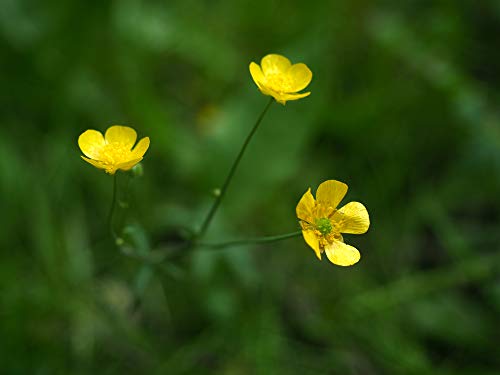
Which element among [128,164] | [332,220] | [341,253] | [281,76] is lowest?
[128,164]

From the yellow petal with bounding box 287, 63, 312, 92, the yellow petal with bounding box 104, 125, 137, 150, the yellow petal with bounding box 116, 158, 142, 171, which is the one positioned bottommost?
the yellow petal with bounding box 116, 158, 142, 171

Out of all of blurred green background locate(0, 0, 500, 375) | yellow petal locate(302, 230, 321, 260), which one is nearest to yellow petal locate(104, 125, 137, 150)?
yellow petal locate(302, 230, 321, 260)

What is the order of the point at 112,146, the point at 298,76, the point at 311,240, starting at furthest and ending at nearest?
1. the point at 298,76
2. the point at 112,146
3. the point at 311,240

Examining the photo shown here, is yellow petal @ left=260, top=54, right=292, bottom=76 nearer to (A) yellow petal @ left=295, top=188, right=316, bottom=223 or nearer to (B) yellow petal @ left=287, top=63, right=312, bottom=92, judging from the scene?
(B) yellow petal @ left=287, top=63, right=312, bottom=92

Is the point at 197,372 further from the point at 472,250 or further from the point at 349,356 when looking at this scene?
the point at 472,250

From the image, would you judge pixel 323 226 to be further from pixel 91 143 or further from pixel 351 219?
pixel 91 143

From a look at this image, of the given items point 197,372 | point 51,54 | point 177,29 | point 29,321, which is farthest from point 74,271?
point 177,29

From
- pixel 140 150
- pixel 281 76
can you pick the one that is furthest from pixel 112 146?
pixel 281 76

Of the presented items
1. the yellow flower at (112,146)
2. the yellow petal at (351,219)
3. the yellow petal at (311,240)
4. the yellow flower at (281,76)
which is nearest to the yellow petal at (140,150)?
the yellow flower at (112,146)
